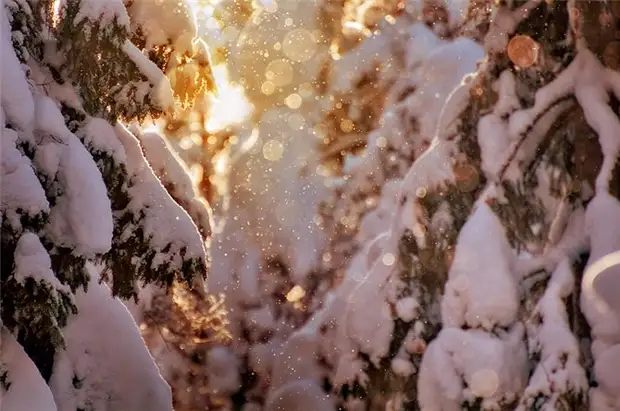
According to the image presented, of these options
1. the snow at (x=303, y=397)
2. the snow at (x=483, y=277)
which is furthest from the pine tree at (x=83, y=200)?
the snow at (x=303, y=397)

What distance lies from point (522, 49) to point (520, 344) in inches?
76.0

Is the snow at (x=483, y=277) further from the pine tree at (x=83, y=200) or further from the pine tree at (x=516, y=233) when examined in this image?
the pine tree at (x=83, y=200)

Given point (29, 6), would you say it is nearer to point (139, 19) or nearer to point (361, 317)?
point (139, 19)

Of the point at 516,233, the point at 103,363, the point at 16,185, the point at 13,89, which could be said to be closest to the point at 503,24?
the point at 516,233

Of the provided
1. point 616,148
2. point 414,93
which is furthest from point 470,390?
point 414,93

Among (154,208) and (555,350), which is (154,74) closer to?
(154,208)

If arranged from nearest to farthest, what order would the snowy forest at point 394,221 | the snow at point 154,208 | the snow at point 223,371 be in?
the snowy forest at point 394,221
the snow at point 154,208
the snow at point 223,371

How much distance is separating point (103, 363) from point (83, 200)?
1.35 m

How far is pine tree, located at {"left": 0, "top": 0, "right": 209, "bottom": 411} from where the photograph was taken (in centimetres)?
334

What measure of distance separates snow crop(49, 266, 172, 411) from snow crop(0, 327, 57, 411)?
27.3 inches

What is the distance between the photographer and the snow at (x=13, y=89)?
337 centimetres

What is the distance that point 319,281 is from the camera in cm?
1622

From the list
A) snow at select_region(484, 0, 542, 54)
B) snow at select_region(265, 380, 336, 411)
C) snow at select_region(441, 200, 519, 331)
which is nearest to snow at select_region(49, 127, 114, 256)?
snow at select_region(441, 200, 519, 331)

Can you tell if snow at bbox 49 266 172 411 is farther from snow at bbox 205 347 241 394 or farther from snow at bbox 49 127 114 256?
snow at bbox 205 347 241 394
